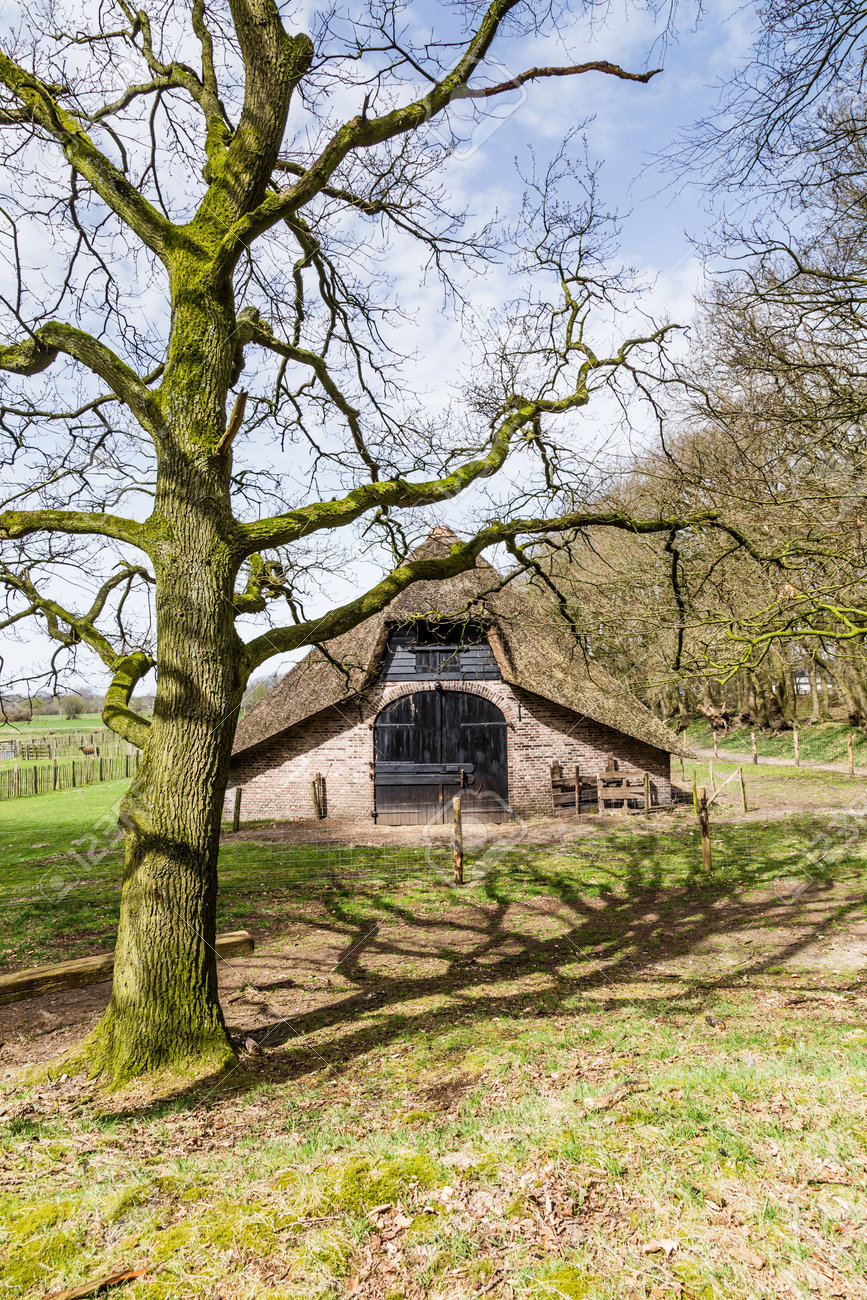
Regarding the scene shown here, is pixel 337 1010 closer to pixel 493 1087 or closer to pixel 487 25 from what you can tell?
pixel 493 1087

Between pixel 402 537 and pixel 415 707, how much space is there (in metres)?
9.82

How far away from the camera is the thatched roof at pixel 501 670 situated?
16.7 meters

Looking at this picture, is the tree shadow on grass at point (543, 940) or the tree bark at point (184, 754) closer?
the tree bark at point (184, 754)

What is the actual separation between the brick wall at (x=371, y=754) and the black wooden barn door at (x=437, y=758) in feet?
0.78

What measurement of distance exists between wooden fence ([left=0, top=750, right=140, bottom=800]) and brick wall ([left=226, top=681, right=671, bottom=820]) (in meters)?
8.40

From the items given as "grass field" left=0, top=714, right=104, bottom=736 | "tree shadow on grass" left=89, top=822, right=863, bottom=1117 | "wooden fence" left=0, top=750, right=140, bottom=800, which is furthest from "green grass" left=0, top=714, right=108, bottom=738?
"wooden fence" left=0, top=750, right=140, bottom=800

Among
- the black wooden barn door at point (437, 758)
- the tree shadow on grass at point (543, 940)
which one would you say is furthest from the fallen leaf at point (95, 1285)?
the black wooden barn door at point (437, 758)

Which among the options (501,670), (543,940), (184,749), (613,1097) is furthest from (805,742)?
(184,749)

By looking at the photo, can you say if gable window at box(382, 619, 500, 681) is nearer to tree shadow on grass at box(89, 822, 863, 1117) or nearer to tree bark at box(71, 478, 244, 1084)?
tree shadow on grass at box(89, 822, 863, 1117)

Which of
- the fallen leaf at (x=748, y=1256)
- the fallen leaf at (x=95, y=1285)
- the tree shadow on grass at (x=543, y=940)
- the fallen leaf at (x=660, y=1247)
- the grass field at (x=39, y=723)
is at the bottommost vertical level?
the tree shadow on grass at (x=543, y=940)

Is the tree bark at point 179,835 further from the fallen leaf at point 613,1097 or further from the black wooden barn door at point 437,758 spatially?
the black wooden barn door at point 437,758

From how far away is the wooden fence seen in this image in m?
24.7

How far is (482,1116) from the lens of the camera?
4.02 meters

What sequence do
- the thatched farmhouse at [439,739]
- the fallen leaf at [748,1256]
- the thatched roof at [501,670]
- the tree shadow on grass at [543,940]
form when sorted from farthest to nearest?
1. the thatched farmhouse at [439,739]
2. the thatched roof at [501,670]
3. the tree shadow on grass at [543,940]
4. the fallen leaf at [748,1256]
